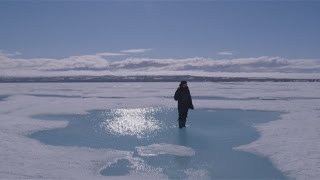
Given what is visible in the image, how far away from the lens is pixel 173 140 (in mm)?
8711

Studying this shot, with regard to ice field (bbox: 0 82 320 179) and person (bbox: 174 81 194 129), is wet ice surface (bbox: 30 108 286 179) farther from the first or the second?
person (bbox: 174 81 194 129)

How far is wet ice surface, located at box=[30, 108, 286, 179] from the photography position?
6254 millimetres

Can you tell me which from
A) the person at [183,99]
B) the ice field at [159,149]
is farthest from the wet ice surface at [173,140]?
the person at [183,99]

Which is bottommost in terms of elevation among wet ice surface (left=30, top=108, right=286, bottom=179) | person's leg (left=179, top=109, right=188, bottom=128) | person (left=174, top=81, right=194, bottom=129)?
wet ice surface (left=30, top=108, right=286, bottom=179)

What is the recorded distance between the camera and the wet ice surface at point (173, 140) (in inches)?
246

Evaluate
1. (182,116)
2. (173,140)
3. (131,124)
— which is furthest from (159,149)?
(131,124)

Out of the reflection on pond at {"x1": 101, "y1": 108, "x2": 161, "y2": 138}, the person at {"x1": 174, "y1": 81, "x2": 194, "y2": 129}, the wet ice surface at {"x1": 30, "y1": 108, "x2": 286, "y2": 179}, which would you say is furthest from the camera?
the person at {"x1": 174, "y1": 81, "x2": 194, "y2": 129}

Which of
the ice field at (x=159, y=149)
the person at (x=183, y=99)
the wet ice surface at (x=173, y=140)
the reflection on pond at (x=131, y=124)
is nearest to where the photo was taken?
the ice field at (x=159, y=149)

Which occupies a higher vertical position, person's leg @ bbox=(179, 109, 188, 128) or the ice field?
person's leg @ bbox=(179, 109, 188, 128)

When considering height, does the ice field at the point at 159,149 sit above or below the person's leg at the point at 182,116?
below

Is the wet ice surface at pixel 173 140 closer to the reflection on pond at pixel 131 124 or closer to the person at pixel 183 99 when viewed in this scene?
the reflection on pond at pixel 131 124

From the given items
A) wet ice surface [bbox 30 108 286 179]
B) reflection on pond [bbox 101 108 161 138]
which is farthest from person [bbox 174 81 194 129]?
reflection on pond [bbox 101 108 161 138]

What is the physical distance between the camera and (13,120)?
1174cm

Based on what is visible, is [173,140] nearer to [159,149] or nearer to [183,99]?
[159,149]
